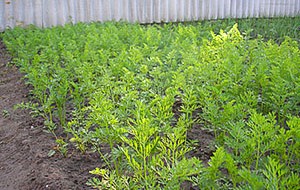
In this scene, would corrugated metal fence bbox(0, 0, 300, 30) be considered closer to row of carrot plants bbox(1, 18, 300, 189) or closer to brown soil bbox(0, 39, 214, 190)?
row of carrot plants bbox(1, 18, 300, 189)

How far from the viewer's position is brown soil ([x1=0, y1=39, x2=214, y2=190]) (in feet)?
7.98

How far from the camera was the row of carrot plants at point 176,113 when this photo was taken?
2004mm

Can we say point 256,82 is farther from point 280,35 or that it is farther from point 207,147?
point 280,35

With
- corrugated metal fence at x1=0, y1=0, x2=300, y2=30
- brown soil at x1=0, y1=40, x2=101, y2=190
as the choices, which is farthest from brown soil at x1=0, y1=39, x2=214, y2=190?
corrugated metal fence at x1=0, y1=0, x2=300, y2=30

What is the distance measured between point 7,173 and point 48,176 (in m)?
0.39

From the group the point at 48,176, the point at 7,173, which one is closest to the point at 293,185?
the point at 48,176

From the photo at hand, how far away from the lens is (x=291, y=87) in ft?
8.75

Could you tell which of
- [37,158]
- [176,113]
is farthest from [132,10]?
[37,158]

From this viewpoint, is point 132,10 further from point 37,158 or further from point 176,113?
point 37,158

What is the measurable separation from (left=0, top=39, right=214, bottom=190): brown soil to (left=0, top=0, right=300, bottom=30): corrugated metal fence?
381 cm

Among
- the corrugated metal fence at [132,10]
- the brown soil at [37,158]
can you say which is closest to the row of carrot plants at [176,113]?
the brown soil at [37,158]

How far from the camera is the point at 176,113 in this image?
10.4 feet

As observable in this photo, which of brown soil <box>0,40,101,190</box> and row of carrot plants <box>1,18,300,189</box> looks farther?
brown soil <box>0,40,101,190</box>

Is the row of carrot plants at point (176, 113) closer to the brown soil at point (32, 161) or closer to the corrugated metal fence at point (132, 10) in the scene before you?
the brown soil at point (32, 161)
